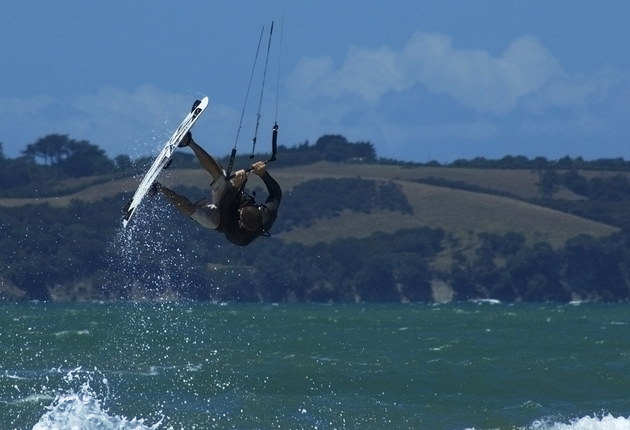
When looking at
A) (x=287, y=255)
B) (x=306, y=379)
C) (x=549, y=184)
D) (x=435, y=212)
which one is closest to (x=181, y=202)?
(x=306, y=379)

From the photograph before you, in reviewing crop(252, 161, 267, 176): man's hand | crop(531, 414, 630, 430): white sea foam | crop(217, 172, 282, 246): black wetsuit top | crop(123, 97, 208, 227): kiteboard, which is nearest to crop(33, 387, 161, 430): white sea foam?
crop(531, 414, 630, 430): white sea foam

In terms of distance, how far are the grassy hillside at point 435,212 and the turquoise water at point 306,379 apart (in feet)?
178

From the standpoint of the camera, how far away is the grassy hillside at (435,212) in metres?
91.7

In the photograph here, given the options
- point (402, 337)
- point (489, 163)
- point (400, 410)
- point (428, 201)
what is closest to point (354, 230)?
point (428, 201)

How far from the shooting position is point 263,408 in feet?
69.2

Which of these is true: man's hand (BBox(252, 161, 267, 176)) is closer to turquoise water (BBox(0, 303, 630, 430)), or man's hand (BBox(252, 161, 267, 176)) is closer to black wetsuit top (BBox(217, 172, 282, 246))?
black wetsuit top (BBox(217, 172, 282, 246))

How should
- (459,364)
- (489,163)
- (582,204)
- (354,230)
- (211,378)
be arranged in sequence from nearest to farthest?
(211,378), (459,364), (354,230), (582,204), (489,163)

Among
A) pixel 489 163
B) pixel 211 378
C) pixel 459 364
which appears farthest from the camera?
pixel 489 163

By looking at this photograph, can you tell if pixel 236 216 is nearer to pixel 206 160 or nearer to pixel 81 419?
pixel 206 160

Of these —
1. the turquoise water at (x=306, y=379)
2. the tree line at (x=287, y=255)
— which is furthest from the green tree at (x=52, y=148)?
the turquoise water at (x=306, y=379)

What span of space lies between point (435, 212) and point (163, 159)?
Answer: 286 ft

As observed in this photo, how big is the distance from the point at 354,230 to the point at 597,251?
16.4m

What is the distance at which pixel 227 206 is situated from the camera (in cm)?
1220

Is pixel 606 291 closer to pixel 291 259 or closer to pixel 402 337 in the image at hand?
pixel 291 259
